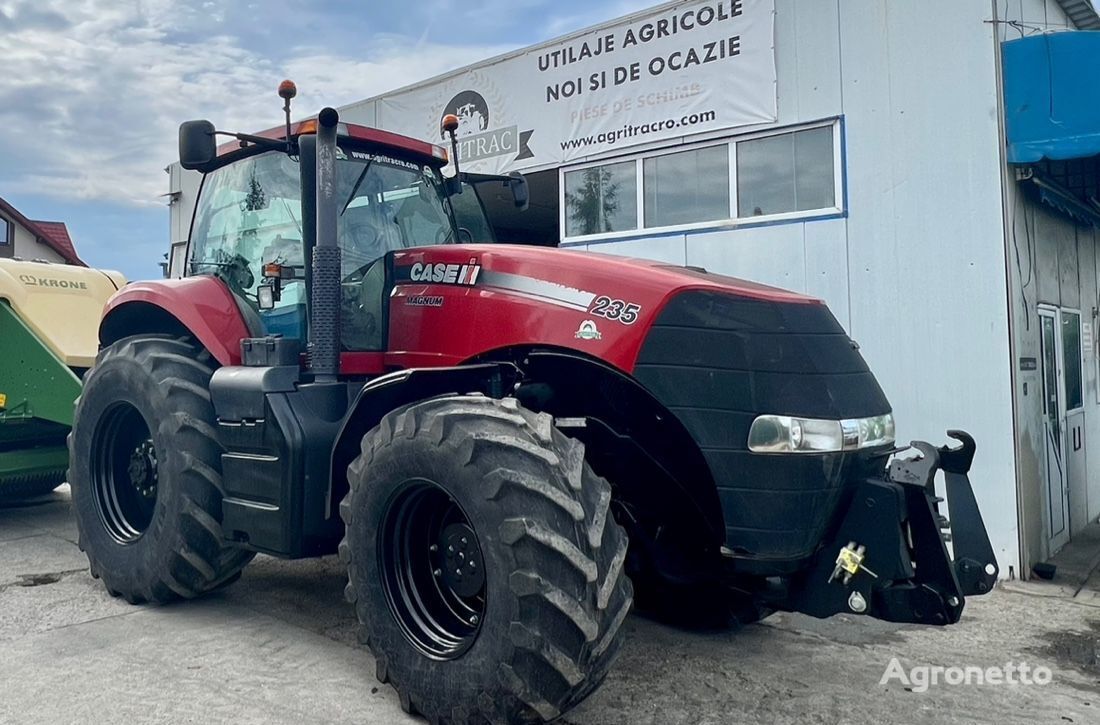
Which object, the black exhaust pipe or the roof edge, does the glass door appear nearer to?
the roof edge

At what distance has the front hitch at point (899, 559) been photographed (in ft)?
10.7

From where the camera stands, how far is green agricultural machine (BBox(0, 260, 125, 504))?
22.2 ft

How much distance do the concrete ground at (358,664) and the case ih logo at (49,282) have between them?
2.56 m

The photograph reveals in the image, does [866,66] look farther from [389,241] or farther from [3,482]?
[3,482]

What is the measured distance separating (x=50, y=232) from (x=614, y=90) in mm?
33421

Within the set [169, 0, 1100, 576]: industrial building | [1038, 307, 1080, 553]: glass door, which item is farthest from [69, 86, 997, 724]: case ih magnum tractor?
[1038, 307, 1080, 553]: glass door

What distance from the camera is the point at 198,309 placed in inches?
191

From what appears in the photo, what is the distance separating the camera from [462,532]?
3.55 meters

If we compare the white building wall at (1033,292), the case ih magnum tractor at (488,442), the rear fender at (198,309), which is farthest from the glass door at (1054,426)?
the rear fender at (198,309)

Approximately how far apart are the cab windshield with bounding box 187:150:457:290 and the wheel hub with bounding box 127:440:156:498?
3.47 ft

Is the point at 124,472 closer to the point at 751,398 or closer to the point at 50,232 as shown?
the point at 751,398

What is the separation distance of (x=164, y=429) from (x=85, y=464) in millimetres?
1102

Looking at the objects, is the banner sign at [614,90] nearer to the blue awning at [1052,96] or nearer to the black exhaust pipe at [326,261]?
the blue awning at [1052,96]

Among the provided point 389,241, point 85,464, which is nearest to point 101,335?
point 85,464
